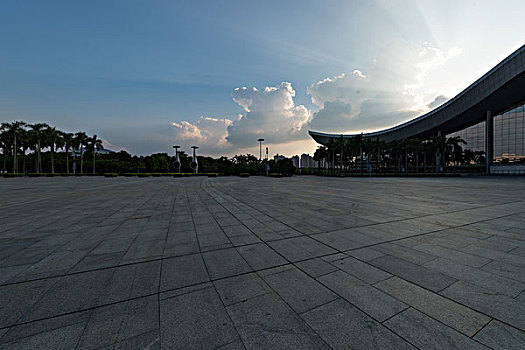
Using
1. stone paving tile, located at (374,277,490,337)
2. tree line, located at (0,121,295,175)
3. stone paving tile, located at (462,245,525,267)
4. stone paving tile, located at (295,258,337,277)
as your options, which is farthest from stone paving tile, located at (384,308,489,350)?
tree line, located at (0,121,295,175)

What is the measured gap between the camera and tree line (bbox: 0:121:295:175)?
53.6 metres

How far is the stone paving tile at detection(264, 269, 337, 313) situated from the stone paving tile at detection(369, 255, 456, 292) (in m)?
1.39

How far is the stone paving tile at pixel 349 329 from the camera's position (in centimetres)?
209

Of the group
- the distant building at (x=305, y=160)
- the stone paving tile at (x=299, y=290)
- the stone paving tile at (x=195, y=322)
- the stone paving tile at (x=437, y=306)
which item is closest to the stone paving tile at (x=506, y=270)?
the stone paving tile at (x=437, y=306)

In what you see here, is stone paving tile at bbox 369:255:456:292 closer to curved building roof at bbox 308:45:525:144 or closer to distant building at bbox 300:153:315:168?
curved building roof at bbox 308:45:525:144

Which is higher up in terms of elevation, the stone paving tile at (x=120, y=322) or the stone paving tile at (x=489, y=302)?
the stone paving tile at (x=120, y=322)

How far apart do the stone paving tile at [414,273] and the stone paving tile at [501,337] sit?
29.7 inches

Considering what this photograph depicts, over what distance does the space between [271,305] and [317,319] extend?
1.89 ft

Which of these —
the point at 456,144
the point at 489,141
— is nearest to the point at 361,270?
the point at 489,141

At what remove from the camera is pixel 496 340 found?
212cm

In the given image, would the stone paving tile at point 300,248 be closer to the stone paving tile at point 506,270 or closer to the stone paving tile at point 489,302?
the stone paving tile at point 489,302

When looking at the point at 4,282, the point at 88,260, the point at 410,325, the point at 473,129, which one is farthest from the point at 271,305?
the point at 473,129

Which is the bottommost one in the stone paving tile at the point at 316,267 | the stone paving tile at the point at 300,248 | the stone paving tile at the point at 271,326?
the stone paving tile at the point at 316,267

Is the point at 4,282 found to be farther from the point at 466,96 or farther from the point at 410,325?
the point at 466,96
